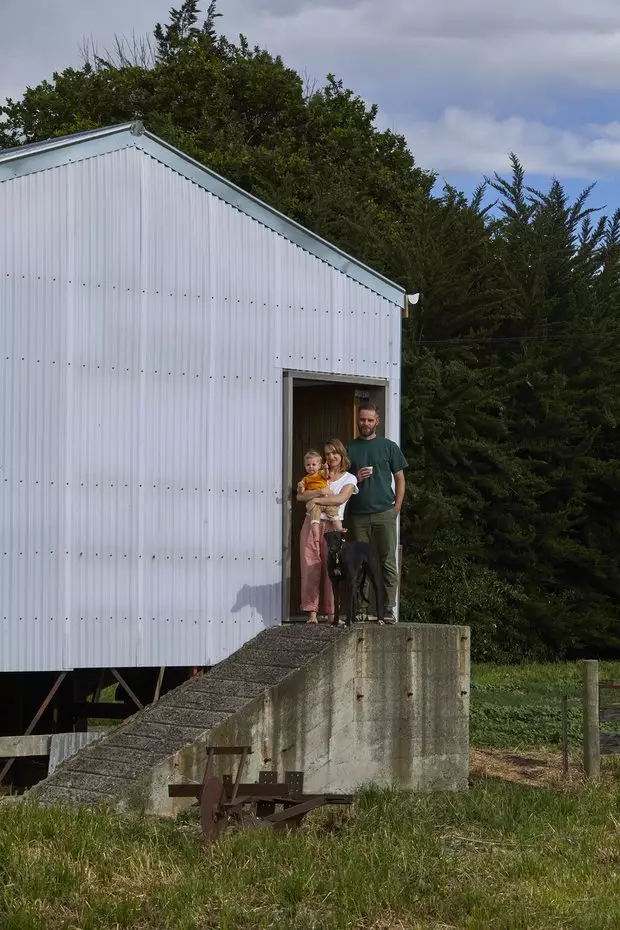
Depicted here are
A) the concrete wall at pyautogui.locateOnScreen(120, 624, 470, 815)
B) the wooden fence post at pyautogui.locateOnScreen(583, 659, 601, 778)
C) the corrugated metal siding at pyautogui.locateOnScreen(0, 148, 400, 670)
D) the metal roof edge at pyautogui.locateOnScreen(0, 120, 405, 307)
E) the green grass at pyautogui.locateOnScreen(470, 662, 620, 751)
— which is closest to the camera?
the concrete wall at pyautogui.locateOnScreen(120, 624, 470, 815)

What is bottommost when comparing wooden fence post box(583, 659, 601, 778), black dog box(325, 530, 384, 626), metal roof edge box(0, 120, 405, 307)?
wooden fence post box(583, 659, 601, 778)

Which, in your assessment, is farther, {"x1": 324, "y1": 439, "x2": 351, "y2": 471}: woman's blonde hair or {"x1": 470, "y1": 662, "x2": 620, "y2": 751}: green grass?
{"x1": 470, "y1": 662, "x2": 620, "y2": 751}: green grass

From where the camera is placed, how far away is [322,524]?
1323 cm

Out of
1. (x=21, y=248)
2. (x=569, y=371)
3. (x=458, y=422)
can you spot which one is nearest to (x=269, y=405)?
(x=21, y=248)

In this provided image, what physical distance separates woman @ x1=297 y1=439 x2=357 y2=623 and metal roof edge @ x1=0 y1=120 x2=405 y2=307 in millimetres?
2072

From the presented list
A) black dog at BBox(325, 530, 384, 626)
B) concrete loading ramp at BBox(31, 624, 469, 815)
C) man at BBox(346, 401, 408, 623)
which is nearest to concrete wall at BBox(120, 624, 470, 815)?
concrete loading ramp at BBox(31, 624, 469, 815)

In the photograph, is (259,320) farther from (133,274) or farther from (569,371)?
(569,371)

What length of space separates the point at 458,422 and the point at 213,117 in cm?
1150

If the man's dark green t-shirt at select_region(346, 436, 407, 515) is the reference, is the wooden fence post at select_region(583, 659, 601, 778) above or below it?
below

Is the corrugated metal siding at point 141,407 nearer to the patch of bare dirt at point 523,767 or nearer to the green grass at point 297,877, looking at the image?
Result: the patch of bare dirt at point 523,767

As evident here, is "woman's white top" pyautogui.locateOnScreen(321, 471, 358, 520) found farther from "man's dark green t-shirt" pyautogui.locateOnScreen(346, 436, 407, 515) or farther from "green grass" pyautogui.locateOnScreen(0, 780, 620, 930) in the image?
"green grass" pyautogui.locateOnScreen(0, 780, 620, 930)

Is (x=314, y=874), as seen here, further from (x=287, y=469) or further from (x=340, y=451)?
(x=287, y=469)

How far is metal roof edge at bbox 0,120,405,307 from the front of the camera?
1257cm

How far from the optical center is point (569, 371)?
27.5 m
